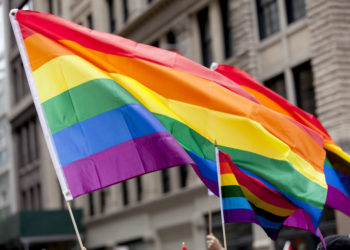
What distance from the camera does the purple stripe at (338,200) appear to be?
8780mm

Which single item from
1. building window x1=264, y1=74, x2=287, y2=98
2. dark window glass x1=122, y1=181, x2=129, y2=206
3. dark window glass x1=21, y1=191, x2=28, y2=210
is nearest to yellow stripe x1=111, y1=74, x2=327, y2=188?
building window x1=264, y1=74, x2=287, y2=98

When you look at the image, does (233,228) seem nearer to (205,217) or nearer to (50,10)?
(205,217)

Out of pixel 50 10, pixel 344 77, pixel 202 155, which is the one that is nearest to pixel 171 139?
pixel 202 155

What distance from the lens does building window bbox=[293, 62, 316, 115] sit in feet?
65.1

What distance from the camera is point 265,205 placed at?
24.1 ft

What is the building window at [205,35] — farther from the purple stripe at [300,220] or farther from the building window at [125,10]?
the purple stripe at [300,220]

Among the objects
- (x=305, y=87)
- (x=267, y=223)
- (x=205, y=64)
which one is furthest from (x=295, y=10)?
(x=267, y=223)

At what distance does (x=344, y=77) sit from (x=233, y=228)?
22.9 feet

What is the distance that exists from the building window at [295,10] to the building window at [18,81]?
83.1 ft

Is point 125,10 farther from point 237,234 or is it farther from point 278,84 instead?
point 237,234

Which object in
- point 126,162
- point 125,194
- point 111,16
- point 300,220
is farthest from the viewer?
point 111,16

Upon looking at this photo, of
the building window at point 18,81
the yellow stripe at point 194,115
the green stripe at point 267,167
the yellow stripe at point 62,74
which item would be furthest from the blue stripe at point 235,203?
the building window at point 18,81

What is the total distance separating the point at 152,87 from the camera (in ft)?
25.0

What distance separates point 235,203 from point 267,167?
773 millimetres
